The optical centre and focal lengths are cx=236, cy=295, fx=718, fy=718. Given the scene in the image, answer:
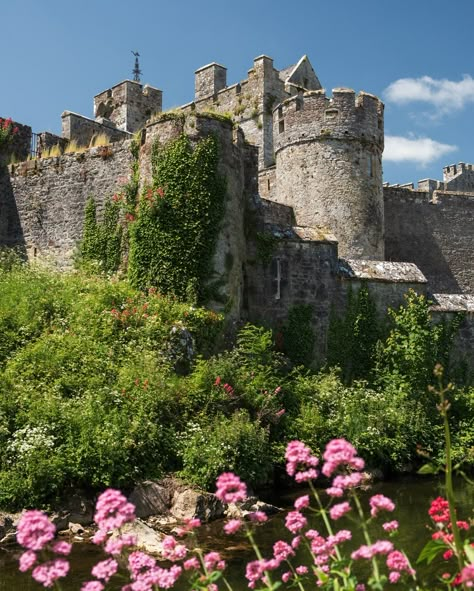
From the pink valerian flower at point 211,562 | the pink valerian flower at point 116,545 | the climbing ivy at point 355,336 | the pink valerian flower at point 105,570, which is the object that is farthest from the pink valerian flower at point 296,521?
the climbing ivy at point 355,336

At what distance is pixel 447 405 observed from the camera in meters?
4.41

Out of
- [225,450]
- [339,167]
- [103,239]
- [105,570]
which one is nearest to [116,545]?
[105,570]

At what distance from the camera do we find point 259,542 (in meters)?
11.7

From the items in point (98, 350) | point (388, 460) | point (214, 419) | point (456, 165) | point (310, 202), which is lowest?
point (388, 460)

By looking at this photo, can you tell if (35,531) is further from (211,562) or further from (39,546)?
(211,562)

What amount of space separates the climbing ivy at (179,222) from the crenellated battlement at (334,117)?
6513 millimetres

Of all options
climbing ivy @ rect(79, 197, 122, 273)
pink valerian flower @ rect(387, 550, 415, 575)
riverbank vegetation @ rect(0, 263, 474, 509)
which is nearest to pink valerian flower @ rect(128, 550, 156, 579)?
pink valerian flower @ rect(387, 550, 415, 575)

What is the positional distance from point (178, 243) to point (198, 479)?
24.0 feet

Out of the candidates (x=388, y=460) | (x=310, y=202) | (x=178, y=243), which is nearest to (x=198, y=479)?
(x=388, y=460)

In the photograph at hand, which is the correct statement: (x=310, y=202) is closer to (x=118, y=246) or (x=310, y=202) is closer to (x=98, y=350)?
(x=118, y=246)

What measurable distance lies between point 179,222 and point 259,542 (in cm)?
992

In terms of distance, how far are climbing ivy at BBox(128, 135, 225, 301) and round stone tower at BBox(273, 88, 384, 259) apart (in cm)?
616

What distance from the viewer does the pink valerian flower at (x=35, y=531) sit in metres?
4.17

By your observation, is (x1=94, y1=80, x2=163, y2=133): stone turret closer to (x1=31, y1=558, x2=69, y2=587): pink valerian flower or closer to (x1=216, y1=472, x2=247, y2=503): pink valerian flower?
(x1=216, y1=472, x2=247, y2=503): pink valerian flower
